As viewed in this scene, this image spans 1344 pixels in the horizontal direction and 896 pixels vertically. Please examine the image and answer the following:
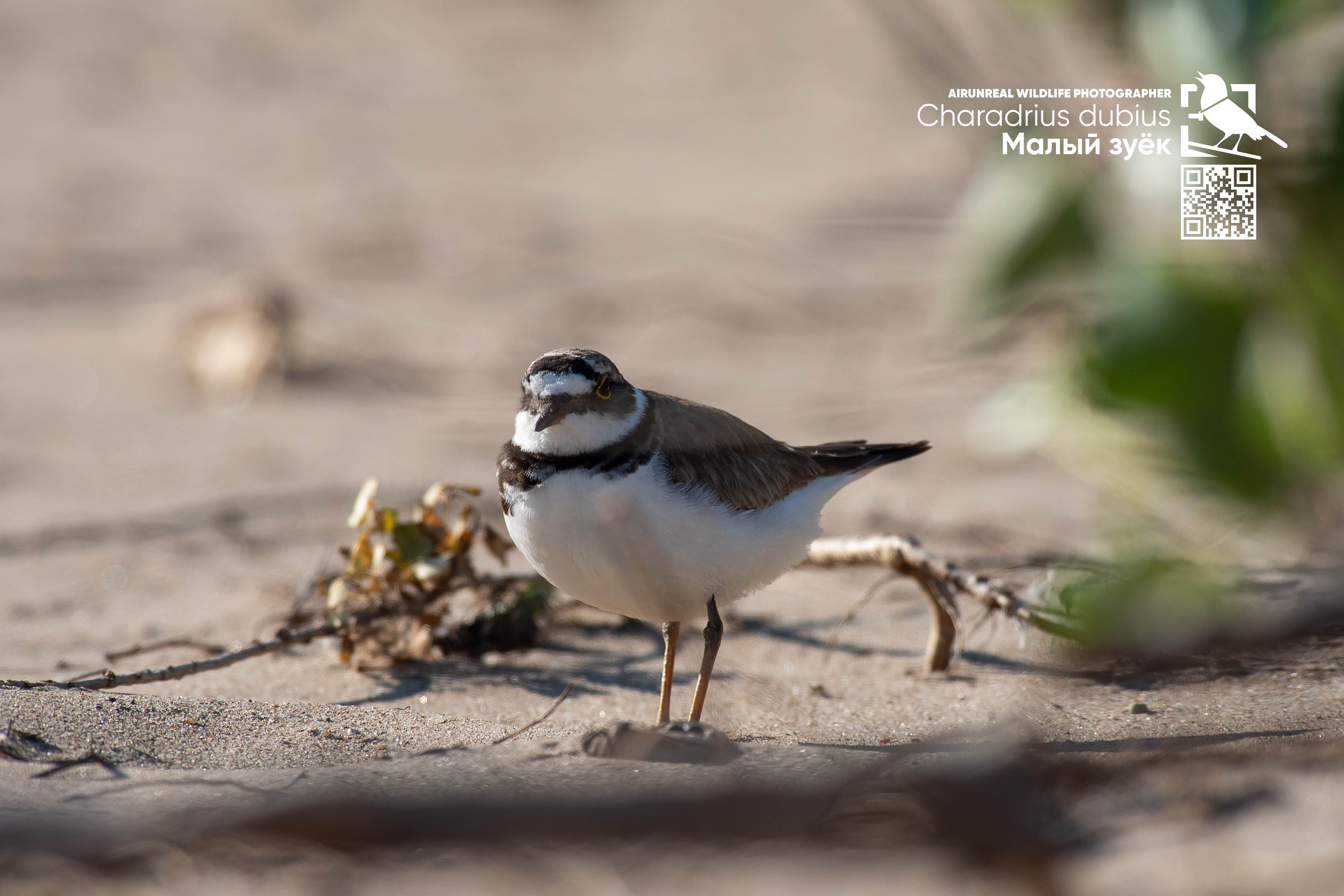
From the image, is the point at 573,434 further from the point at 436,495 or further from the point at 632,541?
the point at 436,495

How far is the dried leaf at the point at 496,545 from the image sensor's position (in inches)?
162

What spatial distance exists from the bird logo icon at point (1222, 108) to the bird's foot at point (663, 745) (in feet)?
6.64

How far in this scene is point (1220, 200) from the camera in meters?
1.37

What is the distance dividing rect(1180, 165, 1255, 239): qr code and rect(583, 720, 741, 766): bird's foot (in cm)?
185

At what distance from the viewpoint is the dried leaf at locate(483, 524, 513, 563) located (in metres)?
4.12

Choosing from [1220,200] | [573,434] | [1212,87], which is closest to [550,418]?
[573,434]

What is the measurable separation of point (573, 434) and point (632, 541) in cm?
36

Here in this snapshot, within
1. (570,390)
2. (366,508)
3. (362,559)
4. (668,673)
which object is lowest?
(668,673)

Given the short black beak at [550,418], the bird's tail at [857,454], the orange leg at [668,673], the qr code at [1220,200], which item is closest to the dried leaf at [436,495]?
the short black beak at [550,418]

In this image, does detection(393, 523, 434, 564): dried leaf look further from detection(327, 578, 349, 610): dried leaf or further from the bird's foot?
the bird's foot

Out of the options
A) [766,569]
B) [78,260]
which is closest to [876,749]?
[766,569]

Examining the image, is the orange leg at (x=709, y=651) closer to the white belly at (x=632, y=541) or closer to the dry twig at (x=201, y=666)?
the white belly at (x=632, y=541)

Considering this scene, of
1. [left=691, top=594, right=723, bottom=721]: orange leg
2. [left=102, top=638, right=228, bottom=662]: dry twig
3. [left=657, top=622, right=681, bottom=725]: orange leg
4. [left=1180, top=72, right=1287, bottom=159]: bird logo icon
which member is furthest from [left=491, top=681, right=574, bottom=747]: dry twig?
[left=1180, top=72, right=1287, bottom=159]: bird logo icon

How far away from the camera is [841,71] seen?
45.6 ft
